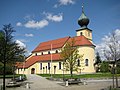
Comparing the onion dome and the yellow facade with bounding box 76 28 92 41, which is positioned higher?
the onion dome

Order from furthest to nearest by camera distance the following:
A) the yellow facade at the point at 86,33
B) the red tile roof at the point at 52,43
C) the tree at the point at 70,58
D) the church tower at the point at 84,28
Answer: the church tower at the point at 84,28
the yellow facade at the point at 86,33
the red tile roof at the point at 52,43
the tree at the point at 70,58

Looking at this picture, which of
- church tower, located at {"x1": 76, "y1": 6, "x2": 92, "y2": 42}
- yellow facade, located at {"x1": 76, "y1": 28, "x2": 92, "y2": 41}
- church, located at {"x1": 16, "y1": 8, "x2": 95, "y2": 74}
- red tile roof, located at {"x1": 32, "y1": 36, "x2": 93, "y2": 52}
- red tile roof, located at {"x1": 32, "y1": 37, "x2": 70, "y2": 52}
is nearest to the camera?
church, located at {"x1": 16, "y1": 8, "x2": 95, "y2": 74}

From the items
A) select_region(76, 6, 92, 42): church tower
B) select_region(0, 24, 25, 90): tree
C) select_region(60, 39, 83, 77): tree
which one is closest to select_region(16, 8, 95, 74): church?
select_region(76, 6, 92, 42): church tower

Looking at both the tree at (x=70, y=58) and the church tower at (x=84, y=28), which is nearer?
the tree at (x=70, y=58)

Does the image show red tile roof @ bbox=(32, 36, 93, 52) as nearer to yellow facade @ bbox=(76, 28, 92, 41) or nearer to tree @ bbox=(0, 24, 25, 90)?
yellow facade @ bbox=(76, 28, 92, 41)

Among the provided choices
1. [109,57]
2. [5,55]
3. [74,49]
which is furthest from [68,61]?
[5,55]

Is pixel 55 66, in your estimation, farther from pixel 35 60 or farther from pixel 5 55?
pixel 5 55

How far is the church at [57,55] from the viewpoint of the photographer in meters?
58.0

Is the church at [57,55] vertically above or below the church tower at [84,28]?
below

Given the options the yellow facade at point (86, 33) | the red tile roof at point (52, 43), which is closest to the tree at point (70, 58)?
the red tile roof at point (52, 43)

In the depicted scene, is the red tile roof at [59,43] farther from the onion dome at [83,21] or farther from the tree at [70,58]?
the tree at [70,58]

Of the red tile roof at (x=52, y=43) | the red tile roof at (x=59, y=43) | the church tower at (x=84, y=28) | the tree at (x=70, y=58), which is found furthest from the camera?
the church tower at (x=84, y=28)

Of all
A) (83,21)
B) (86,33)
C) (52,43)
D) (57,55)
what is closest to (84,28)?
(86,33)

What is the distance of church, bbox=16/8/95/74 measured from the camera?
58.0 meters
